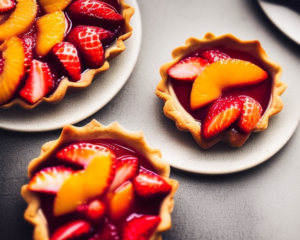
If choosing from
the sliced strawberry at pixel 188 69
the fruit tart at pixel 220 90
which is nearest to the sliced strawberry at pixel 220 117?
the fruit tart at pixel 220 90

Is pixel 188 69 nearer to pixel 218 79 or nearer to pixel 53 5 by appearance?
pixel 218 79

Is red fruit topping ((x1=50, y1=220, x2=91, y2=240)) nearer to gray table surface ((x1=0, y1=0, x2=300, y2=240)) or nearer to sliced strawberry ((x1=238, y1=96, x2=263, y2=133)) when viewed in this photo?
gray table surface ((x1=0, y1=0, x2=300, y2=240))

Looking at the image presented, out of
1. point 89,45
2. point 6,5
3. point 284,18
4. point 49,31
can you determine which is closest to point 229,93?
point 284,18

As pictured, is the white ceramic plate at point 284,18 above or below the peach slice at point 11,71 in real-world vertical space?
above

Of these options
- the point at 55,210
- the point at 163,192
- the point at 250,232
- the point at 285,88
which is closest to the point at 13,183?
the point at 55,210

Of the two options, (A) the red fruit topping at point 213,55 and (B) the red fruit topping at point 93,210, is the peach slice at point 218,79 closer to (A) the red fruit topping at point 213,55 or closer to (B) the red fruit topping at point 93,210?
(A) the red fruit topping at point 213,55
